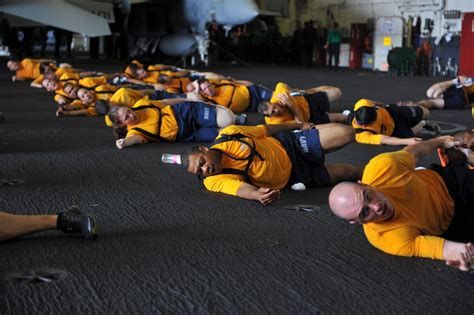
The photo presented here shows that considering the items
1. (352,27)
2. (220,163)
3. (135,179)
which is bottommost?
(135,179)

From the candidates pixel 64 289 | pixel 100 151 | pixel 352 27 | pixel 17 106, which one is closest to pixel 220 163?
pixel 64 289

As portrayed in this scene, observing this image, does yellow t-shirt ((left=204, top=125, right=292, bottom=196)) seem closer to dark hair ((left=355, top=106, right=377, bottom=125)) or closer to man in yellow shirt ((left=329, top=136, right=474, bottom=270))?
man in yellow shirt ((left=329, top=136, right=474, bottom=270))

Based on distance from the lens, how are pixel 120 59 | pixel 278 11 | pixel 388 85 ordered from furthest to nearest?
pixel 120 59
pixel 278 11
pixel 388 85

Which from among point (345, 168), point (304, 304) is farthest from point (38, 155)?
point (304, 304)

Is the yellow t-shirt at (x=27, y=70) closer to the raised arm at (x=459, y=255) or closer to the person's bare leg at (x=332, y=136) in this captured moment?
the person's bare leg at (x=332, y=136)

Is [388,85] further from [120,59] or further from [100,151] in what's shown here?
[120,59]

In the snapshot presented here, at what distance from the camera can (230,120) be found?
743cm

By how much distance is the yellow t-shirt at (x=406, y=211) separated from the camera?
317 centimetres

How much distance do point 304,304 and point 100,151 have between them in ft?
15.3

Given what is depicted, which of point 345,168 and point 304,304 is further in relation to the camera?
point 345,168

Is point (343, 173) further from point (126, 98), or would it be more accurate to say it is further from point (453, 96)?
point (453, 96)

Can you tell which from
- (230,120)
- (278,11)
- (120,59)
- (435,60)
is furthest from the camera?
(120,59)

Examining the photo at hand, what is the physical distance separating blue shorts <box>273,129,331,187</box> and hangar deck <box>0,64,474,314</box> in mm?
147

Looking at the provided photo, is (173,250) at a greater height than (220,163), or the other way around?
(220,163)
